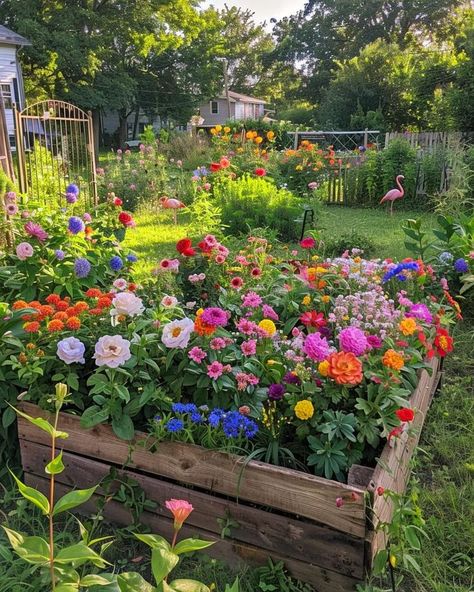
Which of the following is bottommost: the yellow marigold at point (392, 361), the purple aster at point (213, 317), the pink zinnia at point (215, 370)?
the pink zinnia at point (215, 370)

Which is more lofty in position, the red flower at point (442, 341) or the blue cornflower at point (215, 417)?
the red flower at point (442, 341)

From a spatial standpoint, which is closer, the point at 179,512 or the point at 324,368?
the point at 179,512

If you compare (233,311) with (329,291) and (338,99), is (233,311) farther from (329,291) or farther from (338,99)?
(338,99)

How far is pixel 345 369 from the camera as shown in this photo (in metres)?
1.83

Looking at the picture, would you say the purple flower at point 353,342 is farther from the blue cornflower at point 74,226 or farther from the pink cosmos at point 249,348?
the blue cornflower at point 74,226

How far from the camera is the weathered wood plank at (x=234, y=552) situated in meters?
1.70

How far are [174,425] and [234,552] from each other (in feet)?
1.54

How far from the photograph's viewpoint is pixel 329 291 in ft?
9.51

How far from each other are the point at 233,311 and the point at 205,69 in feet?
124

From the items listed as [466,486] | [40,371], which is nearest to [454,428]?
[466,486]

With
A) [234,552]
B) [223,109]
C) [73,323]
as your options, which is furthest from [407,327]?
[223,109]

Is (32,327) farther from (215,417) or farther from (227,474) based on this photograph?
(227,474)

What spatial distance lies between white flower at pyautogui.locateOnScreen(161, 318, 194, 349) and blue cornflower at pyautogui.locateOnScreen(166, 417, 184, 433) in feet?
0.87

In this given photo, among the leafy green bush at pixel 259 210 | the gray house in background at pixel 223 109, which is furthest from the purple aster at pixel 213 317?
the gray house in background at pixel 223 109
